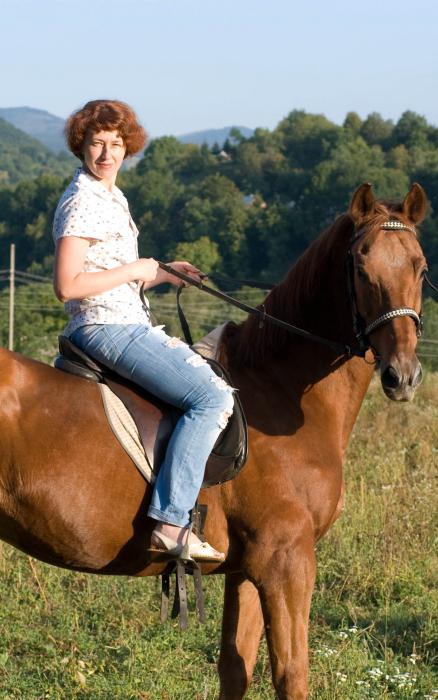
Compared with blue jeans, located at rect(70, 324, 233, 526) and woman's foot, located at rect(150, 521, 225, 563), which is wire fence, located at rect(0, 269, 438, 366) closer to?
blue jeans, located at rect(70, 324, 233, 526)

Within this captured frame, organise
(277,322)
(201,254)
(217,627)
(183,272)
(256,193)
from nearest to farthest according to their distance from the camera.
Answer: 1. (277,322)
2. (183,272)
3. (217,627)
4. (201,254)
5. (256,193)

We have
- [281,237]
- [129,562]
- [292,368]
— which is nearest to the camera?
[129,562]

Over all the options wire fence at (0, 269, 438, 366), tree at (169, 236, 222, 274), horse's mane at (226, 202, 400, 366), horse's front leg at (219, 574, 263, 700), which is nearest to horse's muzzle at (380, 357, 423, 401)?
horse's mane at (226, 202, 400, 366)

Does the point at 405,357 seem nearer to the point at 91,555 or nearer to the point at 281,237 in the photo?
the point at 91,555

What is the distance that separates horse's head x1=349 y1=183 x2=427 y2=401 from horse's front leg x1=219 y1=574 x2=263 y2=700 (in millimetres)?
1247

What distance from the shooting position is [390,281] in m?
3.88

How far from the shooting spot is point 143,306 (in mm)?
4215

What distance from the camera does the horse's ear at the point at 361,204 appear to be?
399 cm

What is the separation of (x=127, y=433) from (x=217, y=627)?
222 centimetres

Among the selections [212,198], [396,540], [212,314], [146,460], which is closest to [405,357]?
[146,460]

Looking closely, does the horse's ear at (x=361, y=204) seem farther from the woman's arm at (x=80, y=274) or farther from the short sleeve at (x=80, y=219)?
the short sleeve at (x=80, y=219)

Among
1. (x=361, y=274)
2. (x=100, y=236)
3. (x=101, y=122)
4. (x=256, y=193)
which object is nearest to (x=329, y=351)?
(x=361, y=274)

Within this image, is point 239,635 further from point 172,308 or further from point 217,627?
point 172,308

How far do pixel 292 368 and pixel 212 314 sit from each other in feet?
132
